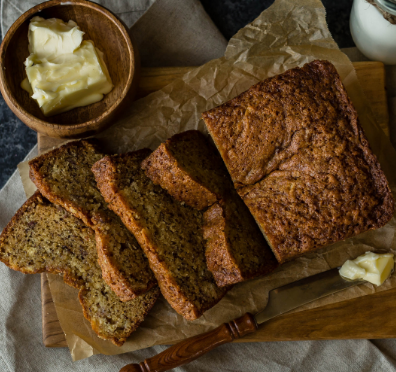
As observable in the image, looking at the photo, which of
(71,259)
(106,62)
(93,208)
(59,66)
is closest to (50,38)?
(59,66)

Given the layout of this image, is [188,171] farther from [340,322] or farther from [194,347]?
[340,322]

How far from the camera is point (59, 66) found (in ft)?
11.9

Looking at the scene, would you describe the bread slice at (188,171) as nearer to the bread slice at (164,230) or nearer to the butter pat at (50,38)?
the bread slice at (164,230)

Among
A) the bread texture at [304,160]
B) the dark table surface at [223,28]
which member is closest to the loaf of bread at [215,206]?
the bread texture at [304,160]

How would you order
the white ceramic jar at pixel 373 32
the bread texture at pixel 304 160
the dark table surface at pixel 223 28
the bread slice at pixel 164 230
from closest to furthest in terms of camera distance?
the bread texture at pixel 304 160 → the bread slice at pixel 164 230 → the white ceramic jar at pixel 373 32 → the dark table surface at pixel 223 28

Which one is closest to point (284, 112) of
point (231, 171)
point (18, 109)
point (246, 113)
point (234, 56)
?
point (246, 113)

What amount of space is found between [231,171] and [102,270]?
1278mm

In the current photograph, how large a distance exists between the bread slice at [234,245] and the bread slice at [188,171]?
5.0 inches

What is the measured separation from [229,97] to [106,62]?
1.14 metres

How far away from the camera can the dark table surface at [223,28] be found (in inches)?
170

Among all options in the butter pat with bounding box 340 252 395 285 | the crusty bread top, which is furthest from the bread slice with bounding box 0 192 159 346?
the butter pat with bounding box 340 252 395 285

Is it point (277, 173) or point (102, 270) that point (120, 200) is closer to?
point (102, 270)

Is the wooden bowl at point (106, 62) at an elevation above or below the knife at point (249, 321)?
above

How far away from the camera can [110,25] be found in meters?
3.80
